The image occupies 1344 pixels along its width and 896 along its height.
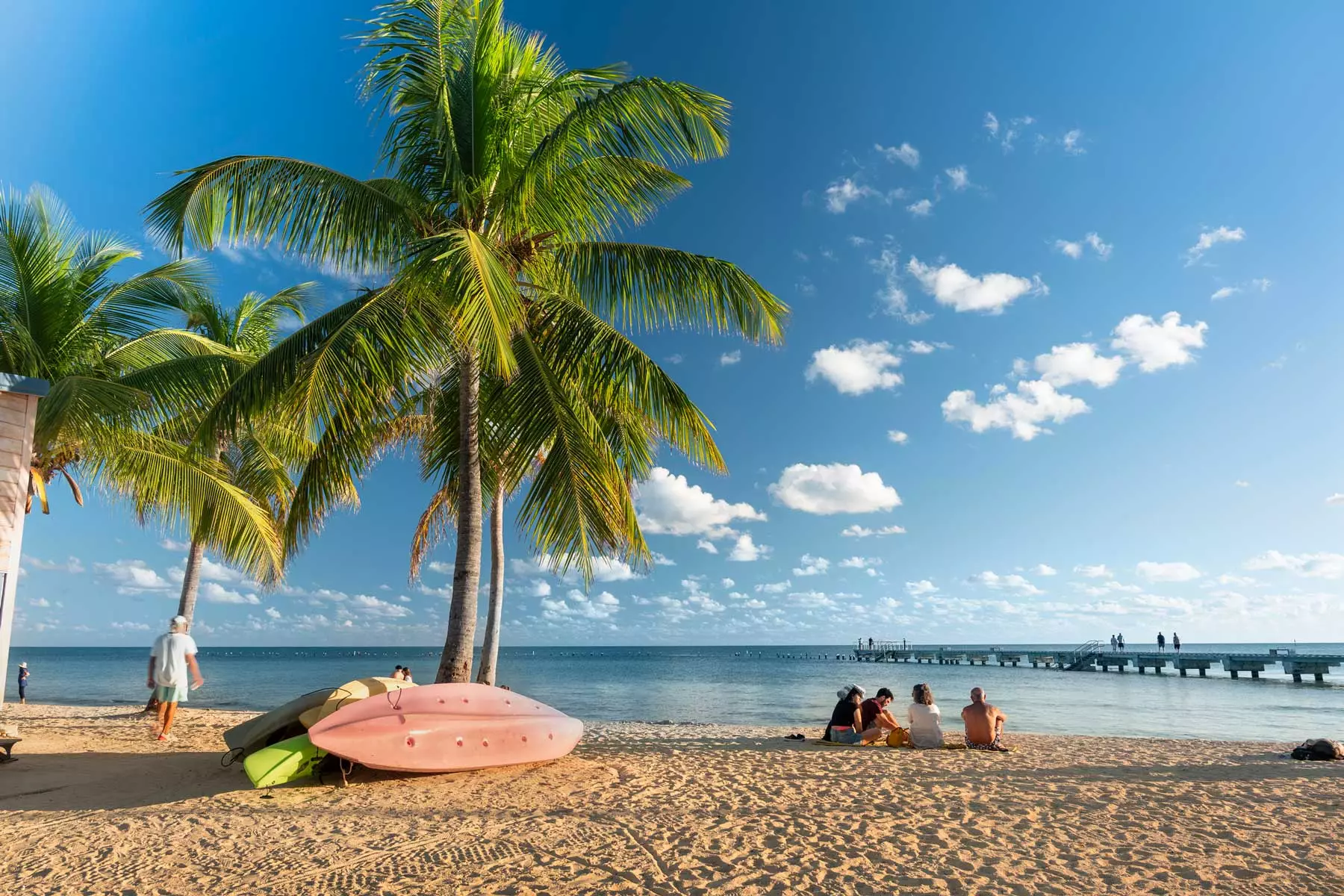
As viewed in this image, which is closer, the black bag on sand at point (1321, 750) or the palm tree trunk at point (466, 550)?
the palm tree trunk at point (466, 550)

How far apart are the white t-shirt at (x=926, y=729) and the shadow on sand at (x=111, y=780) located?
280 inches

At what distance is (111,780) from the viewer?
6.91 m

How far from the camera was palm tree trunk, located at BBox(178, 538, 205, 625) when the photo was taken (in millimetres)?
13375

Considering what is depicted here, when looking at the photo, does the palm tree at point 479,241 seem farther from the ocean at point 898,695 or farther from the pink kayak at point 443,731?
the ocean at point 898,695

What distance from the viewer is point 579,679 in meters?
46.0

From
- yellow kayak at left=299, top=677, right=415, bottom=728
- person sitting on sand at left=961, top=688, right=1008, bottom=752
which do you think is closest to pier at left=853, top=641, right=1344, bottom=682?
person sitting on sand at left=961, top=688, right=1008, bottom=752

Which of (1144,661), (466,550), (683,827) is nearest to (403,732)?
(466,550)

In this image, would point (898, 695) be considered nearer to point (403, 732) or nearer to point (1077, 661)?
point (1077, 661)

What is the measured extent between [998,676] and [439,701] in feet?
139

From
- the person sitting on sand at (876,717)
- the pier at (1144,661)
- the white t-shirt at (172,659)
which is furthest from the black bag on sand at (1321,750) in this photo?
the pier at (1144,661)

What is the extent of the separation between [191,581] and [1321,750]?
16631mm

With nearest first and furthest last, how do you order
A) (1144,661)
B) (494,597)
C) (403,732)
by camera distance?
1. (403,732)
2. (494,597)
3. (1144,661)

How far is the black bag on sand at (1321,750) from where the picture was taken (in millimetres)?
8656

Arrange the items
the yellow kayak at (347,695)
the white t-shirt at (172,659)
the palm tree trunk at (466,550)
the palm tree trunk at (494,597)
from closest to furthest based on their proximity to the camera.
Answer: the yellow kayak at (347,695) → the palm tree trunk at (466,550) → the white t-shirt at (172,659) → the palm tree trunk at (494,597)
